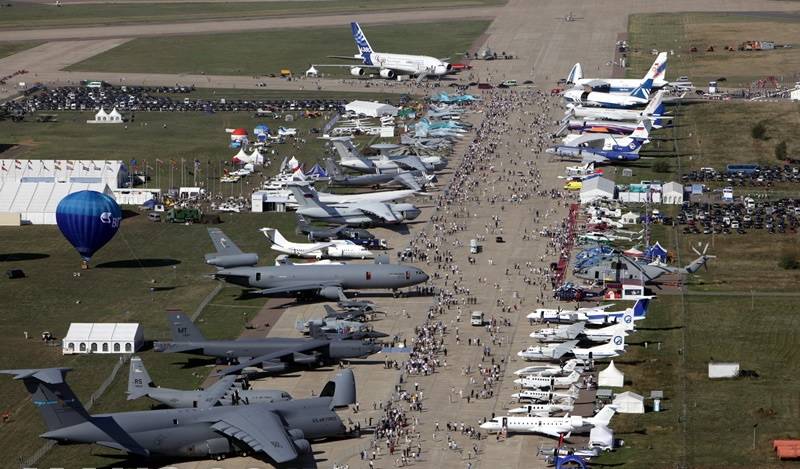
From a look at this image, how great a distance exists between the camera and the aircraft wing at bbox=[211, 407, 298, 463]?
104 metres

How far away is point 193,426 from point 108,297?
44.7 meters

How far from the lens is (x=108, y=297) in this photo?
15000 cm

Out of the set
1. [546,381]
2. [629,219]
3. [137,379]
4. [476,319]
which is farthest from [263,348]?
[629,219]

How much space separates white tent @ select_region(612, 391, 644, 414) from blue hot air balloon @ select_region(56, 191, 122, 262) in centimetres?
6241

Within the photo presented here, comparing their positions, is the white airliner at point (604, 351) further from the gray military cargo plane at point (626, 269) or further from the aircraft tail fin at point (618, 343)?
the gray military cargo plane at point (626, 269)

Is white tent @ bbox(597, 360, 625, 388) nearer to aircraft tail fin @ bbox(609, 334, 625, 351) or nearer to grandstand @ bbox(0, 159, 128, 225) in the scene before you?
aircraft tail fin @ bbox(609, 334, 625, 351)

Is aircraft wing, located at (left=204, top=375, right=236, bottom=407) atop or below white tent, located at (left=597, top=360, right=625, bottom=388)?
below

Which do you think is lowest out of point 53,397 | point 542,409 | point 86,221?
point 53,397

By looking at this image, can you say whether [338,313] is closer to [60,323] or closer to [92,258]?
[60,323]

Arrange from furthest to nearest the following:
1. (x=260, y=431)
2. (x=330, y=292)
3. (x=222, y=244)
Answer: (x=222, y=244) → (x=330, y=292) → (x=260, y=431)

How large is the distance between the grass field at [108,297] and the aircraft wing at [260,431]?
9.11 m

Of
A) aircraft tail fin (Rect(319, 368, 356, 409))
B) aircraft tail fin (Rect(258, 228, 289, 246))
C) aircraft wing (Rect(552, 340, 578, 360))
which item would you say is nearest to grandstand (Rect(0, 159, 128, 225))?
aircraft tail fin (Rect(258, 228, 289, 246))

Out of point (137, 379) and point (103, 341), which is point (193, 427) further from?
point (103, 341)

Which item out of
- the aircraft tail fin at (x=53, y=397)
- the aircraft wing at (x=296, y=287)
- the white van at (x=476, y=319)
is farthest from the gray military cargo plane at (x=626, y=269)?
the aircraft tail fin at (x=53, y=397)
